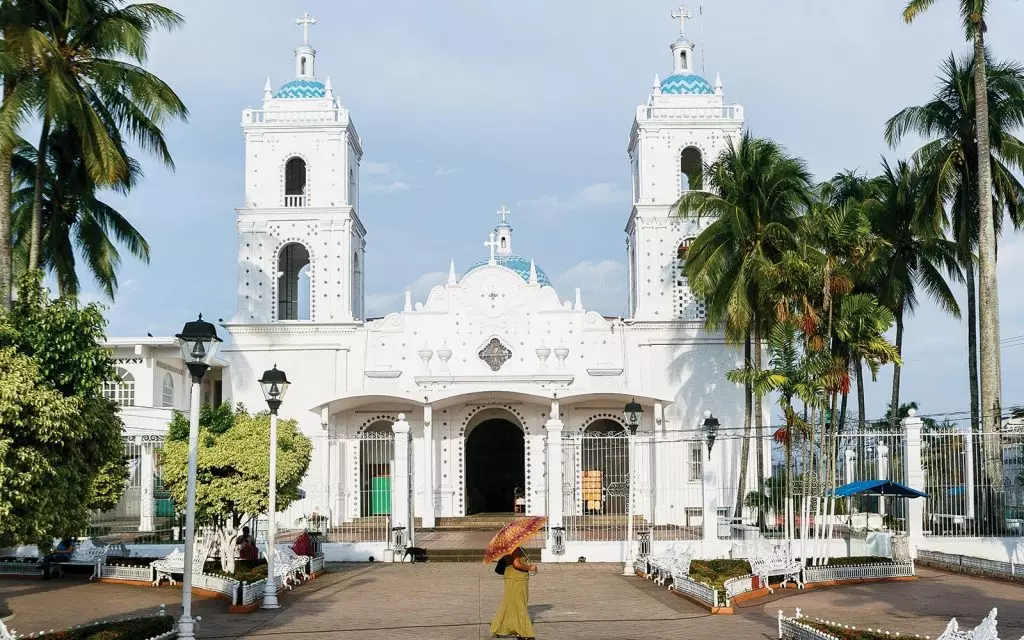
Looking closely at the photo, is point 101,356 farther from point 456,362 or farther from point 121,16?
point 456,362

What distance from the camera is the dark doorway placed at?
113 ft

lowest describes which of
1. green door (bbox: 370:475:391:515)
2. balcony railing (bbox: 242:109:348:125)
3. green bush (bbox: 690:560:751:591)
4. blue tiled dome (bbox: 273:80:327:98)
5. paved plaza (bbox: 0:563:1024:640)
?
paved plaza (bbox: 0:563:1024:640)

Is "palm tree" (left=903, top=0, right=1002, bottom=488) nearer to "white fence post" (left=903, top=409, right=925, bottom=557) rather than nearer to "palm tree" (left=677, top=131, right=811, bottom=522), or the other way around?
"white fence post" (left=903, top=409, right=925, bottom=557)

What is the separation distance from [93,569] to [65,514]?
24.7ft

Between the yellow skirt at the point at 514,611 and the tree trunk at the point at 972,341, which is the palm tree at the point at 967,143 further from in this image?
the yellow skirt at the point at 514,611

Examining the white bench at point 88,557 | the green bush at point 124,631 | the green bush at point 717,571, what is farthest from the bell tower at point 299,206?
the green bush at point 124,631

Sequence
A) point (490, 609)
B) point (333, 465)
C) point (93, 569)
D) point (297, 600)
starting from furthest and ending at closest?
point (333, 465) < point (93, 569) < point (297, 600) < point (490, 609)

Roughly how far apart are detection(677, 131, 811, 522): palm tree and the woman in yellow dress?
1509 cm

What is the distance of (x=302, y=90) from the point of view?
33000 millimetres

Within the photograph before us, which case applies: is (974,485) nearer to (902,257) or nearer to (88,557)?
(902,257)

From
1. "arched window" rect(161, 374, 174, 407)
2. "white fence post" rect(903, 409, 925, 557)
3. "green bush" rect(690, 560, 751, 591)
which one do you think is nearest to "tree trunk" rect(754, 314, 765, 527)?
"white fence post" rect(903, 409, 925, 557)

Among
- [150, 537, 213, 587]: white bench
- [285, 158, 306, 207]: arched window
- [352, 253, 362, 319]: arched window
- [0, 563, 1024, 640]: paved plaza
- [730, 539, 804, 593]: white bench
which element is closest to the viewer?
[0, 563, 1024, 640]: paved plaza

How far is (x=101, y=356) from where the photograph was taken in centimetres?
1378

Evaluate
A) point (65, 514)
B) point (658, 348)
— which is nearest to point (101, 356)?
point (65, 514)
